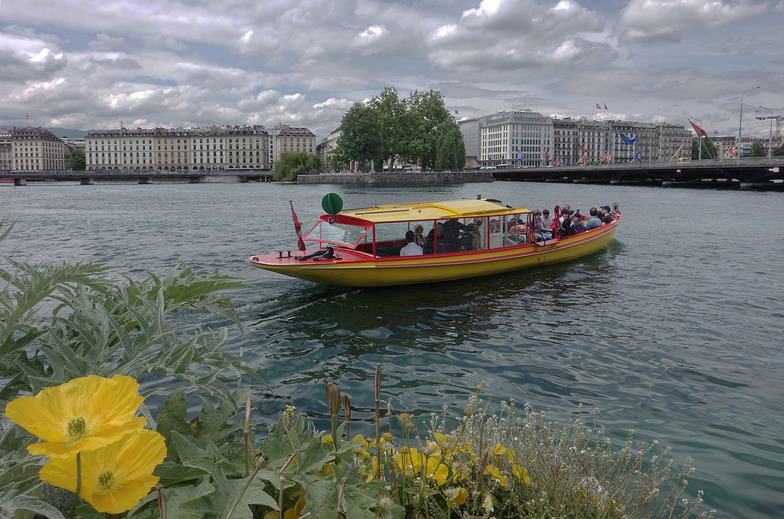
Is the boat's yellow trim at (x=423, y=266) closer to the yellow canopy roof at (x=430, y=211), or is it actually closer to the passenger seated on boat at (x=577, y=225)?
the yellow canopy roof at (x=430, y=211)

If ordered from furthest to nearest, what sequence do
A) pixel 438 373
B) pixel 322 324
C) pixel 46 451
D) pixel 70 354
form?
1. pixel 322 324
2. pixel 438 373
3. pixel 70 354
4. pixel 46 451

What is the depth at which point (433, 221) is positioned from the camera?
14609mm

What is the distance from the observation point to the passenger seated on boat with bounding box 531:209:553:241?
1733cm

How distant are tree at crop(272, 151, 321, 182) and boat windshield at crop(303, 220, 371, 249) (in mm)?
93391

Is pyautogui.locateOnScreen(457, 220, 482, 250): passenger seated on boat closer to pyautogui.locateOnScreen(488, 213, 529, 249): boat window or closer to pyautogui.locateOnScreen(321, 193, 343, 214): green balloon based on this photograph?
pyautogui.locateOnScreen(488, 213, 529, 249): boat window

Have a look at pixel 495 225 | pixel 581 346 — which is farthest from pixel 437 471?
pixel 495 225

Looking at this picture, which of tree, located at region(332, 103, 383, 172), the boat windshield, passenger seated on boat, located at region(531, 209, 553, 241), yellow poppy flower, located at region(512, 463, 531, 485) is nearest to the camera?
yellow poppy flower, located at region(512, 463, 531, 485)

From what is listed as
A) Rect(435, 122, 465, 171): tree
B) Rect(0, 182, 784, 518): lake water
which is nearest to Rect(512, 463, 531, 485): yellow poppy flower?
Rect(0, 182, 784, 518): lake water

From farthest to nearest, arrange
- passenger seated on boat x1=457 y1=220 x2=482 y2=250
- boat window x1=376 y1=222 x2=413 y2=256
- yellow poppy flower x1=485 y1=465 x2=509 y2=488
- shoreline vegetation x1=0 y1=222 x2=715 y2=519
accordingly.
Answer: passenger seated on boat x1=457 y1=220 x2=482 y2=250
boat window x1=376 y1=222 x2=413 y2=256
yellow poppy flower x1=485 y1=465 x2=509 y2=488
shoreline vegetation x1=0 y1=222 x2=715 y2=519

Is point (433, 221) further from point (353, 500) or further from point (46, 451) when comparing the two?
point (46, 451)

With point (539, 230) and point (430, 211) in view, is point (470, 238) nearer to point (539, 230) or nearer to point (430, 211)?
point (430, 211)

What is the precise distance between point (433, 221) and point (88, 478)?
1358 cm

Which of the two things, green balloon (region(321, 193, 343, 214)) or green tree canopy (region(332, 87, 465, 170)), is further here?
green tree canopy (region(332, 87, 465, 170))

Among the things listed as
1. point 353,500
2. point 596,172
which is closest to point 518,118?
point 596,172
